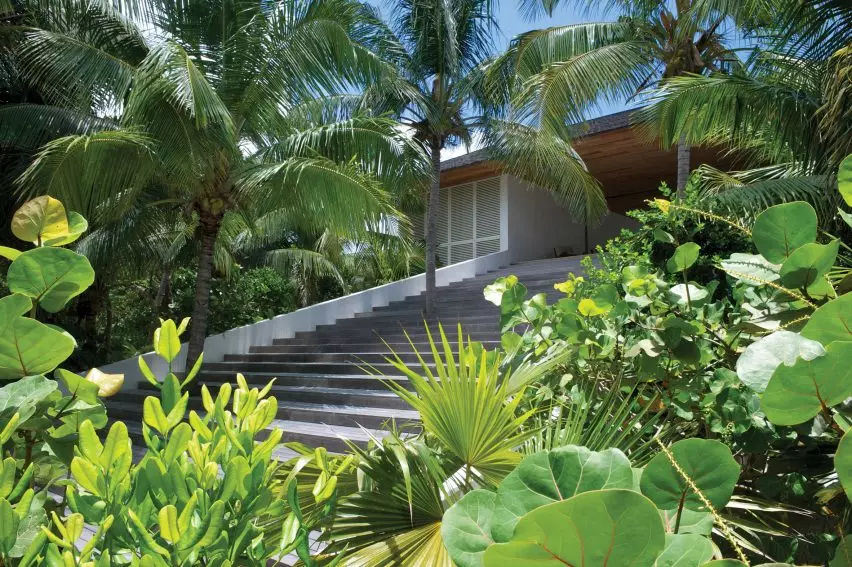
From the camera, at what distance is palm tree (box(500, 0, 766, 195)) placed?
937 centimetres

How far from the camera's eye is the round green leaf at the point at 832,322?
1.94 ft

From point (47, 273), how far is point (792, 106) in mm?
7583

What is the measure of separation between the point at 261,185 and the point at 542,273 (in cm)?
705

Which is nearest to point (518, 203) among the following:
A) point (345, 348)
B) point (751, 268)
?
point (345, 348)

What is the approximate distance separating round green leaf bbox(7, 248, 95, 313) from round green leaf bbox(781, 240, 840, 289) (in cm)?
90

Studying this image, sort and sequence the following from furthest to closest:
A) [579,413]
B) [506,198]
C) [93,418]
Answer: [506,198]
[579,413]
[93,418]

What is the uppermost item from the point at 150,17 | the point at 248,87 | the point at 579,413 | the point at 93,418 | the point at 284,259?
the point at 150,17

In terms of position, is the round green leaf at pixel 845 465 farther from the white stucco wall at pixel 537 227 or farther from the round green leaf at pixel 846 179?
the white stucco wall at pixel 537 227

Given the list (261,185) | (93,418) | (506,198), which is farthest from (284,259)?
(93,418)

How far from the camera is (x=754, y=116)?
23.1ft

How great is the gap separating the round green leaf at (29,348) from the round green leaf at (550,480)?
55 cm

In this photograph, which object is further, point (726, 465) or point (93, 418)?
point (93, 418)

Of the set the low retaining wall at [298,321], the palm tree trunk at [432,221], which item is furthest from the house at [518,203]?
the palm tree trunk at [432,221]

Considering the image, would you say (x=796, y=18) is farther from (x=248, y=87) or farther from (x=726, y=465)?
(x=726, y=465)
